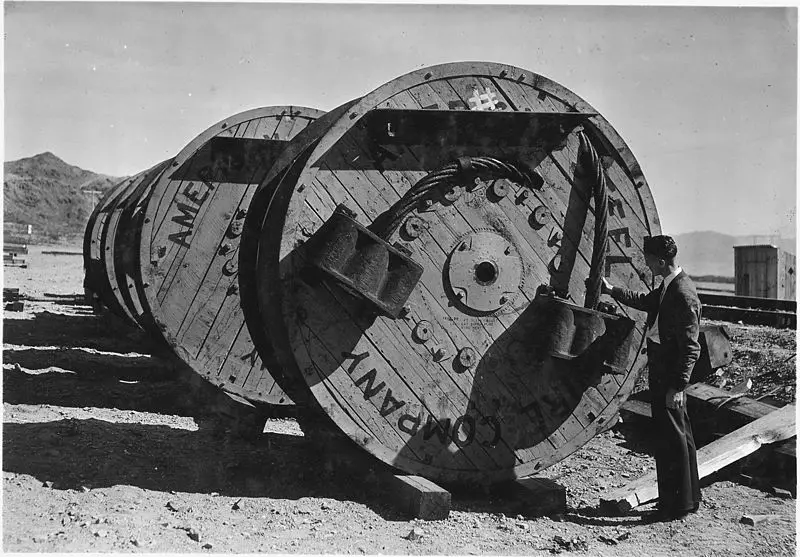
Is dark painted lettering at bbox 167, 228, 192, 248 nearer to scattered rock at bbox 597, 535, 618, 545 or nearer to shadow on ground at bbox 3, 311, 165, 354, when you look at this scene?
shadow on ground at bbox 3, 311, 165, 354

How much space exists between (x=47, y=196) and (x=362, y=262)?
5340 cm

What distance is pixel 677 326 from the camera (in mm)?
4371

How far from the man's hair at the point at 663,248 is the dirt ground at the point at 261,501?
4.73ft

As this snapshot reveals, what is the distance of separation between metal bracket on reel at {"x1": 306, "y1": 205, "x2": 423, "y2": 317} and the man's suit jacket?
130 centimetres

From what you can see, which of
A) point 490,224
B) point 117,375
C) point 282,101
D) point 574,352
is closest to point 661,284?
point 574,352

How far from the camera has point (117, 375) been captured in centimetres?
806

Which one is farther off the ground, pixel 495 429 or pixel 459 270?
pixel 459 270

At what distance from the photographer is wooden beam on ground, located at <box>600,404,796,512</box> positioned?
463 cm

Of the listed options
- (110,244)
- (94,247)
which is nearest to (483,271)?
(110,244)

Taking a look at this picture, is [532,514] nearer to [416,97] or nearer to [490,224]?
[490,224]

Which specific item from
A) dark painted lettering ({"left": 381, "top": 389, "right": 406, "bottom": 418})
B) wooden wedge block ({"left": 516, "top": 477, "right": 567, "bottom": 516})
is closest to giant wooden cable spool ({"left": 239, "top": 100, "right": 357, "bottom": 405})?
dark painted lettering ({"left": 381, "top": 389, "right": 406, "bottom": 418})

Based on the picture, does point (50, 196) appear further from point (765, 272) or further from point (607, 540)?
point (607, 540)

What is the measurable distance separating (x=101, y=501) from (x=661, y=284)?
318cm

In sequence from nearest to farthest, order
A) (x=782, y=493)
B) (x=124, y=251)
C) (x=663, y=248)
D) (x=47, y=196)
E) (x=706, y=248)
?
(x=663, y=248)
(x=782, y=493)
(x=124, y=251)
(x=47, y=196)
(x=706, y=248)
